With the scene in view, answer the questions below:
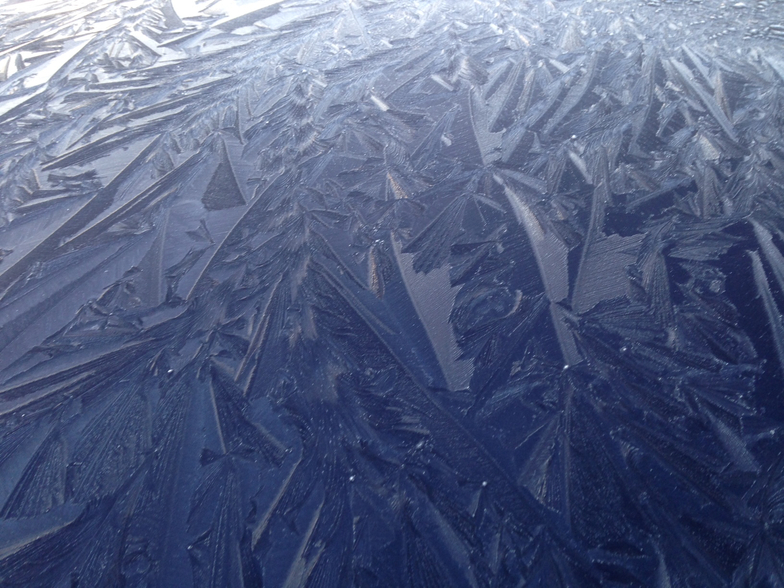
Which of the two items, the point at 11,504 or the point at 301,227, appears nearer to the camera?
the point at 11,504

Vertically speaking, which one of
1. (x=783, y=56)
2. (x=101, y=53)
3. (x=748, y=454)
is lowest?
(x=748, y=454)

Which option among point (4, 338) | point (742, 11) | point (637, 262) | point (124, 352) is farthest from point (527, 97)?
point (4, 338)

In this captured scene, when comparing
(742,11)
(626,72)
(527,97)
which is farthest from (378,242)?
(742,11)

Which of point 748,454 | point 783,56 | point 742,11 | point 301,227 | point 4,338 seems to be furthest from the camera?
point 742,11

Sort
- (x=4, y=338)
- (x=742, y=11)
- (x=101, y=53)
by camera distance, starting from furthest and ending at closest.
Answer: (x=101, y=53) < (x=742, y=11) < (x=4, y=338)

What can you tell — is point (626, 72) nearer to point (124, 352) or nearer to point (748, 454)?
point (748, 454)

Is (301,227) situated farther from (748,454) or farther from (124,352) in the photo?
(748,454)

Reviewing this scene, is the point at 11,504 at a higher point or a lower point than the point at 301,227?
lower
